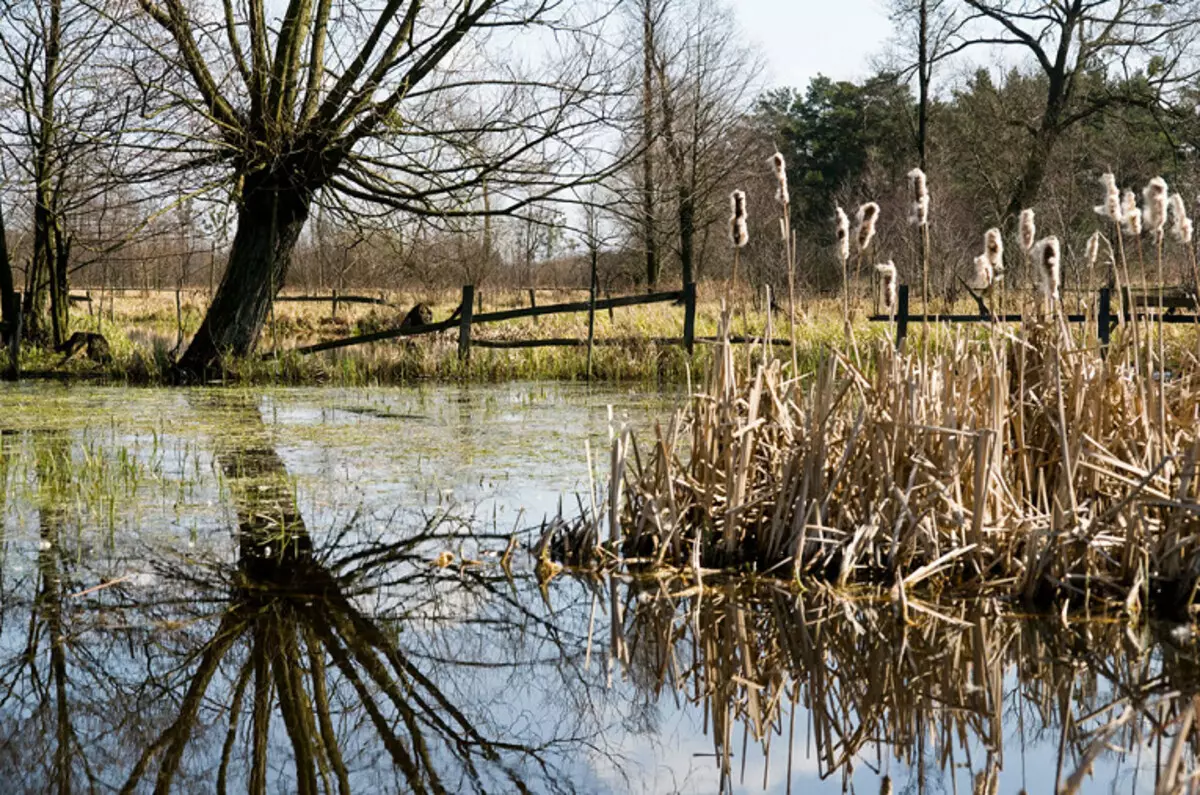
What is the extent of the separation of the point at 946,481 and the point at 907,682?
96cm

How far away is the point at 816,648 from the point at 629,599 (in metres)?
0.66

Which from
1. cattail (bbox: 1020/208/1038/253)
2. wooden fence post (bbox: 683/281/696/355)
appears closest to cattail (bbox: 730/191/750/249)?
cattail (bbox: 1020/208/1038/253)

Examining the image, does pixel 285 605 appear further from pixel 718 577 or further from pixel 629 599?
pixel 718 577

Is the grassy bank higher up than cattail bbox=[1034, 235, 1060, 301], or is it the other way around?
cattail bbox=[1034, 235, 1060, 301]

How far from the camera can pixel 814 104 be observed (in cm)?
4025

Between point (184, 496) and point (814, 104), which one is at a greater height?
point (814, 104)

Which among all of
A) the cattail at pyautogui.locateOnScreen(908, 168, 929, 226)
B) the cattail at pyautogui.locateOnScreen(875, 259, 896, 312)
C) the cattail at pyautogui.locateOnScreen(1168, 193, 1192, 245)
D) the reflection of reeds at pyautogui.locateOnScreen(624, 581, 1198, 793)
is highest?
the cattail at pyautogui.locateOnScreen(908, 168, 929, 226)

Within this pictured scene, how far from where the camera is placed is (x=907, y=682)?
2.54 metres

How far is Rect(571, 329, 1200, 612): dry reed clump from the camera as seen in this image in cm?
313

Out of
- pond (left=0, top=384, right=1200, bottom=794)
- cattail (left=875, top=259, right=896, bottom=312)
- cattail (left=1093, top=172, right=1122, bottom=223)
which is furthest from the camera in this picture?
cattail (left=875, top=259, right=896, bottom=312)

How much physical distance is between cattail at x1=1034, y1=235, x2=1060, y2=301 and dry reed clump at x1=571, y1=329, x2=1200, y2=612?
20cm

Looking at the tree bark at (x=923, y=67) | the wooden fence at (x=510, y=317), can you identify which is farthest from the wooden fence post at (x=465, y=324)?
the tree bark at (x=923, y=67)

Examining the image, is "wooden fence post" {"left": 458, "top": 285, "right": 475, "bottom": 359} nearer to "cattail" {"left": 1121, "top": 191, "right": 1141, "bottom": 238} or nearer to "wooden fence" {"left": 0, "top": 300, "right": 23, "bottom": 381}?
"wooden fence" {"left": 0, "top": 300, "right": 23, "bottom": 381}

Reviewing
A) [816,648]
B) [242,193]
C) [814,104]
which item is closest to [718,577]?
[816,648]
